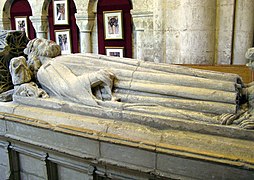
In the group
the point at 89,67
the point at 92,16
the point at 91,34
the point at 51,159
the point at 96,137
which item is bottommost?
the point at 51,159

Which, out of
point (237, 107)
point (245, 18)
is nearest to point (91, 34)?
point (245, 18)

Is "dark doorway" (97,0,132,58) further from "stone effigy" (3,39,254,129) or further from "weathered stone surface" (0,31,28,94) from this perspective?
Answer: "stone effigy" (3,39,254,129)

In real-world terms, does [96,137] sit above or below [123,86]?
below

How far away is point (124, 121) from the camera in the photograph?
217 cm

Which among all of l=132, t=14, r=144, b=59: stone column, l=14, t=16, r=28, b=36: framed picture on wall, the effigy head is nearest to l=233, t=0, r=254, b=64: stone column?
l=132, t=14, r=144, b=59: stone column

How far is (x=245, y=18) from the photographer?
A: 389 cm

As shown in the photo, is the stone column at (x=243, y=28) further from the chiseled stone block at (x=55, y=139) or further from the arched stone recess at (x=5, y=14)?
the arched stone recess at (x=5, y=14)

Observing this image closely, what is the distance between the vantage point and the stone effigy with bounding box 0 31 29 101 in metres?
2.95

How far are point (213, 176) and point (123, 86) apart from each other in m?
1.05

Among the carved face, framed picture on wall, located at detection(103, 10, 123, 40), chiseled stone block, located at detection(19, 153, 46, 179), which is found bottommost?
chiseled stone block, located at detection(19, 153, 46, 179)

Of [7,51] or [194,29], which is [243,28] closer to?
[194,29]

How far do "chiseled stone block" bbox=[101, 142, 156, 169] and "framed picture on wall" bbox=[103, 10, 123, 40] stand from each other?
386cm

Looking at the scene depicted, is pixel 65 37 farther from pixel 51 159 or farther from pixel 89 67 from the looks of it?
pixel 51 159

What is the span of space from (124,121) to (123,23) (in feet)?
12.2
